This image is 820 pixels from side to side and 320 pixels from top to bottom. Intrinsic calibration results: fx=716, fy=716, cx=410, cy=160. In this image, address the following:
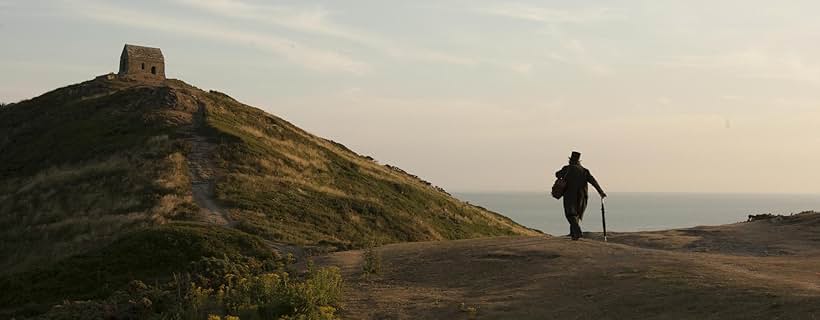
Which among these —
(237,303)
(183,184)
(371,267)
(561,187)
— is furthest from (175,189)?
(237,303)

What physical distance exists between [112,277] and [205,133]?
2841cm

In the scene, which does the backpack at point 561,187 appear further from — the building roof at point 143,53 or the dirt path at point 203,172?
the building roof at point 143,53

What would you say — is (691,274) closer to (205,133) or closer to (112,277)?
(112,277)

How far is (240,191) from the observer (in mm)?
39000

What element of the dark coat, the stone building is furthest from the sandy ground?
the stone building

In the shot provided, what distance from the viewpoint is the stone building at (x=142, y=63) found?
83.9 m

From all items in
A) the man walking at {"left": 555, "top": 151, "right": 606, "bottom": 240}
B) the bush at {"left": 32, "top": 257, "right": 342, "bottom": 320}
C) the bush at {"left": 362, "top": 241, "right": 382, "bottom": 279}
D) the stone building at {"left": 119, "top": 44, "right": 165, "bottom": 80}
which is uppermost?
the stone building at {"left": 119, "top": 44, "right": 165, "bottom": 80}

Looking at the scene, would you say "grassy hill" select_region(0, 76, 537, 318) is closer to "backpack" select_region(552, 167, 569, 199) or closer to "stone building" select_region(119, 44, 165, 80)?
"backpack" select_region(552, 167, 569, 199)

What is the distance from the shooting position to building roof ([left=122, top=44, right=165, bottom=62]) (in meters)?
84.4

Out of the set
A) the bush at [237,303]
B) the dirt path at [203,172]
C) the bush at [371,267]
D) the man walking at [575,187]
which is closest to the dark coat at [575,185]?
the man walking at [575,187]

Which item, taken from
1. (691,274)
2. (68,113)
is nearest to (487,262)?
(691,274)

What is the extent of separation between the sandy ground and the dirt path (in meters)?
12.4

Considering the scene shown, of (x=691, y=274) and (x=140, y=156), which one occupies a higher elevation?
(x=140, y=156)

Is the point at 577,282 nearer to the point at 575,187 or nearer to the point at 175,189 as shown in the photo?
the point at 575,187
